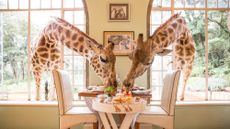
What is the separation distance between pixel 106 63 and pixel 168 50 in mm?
1032

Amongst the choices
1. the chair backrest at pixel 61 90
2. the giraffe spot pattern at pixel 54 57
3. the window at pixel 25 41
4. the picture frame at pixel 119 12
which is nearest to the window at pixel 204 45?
the picture frame at pixel 119 12

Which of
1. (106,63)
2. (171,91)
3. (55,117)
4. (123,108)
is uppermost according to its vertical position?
(106,63)

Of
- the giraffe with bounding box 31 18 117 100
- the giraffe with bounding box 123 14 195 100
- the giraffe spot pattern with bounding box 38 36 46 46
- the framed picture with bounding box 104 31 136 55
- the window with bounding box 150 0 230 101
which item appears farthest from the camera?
the window with bounding box 150 0 230 101

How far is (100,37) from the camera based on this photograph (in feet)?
16.1

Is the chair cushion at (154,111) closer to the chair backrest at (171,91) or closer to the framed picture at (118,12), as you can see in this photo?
the chair backrest at (171,91)

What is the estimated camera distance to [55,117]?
480cm

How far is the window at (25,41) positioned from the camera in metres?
5.18

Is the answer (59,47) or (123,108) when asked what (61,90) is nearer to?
(123,108)

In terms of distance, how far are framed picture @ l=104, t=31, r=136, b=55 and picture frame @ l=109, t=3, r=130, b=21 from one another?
254mm

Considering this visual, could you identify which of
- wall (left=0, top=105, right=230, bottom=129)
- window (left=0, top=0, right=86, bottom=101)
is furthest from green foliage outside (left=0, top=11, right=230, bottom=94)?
wall (left=0, top=105, right=230, bottom=129)

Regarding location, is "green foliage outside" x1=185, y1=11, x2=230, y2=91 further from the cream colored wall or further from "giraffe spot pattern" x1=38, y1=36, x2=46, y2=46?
"giraffe spot pattern" x1=38, y1=36, x2=46, y2=46

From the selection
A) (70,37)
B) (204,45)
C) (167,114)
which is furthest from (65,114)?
(204,45)

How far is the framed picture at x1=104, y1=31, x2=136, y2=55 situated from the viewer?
4.82m

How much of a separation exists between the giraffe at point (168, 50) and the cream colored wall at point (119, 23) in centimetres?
44
